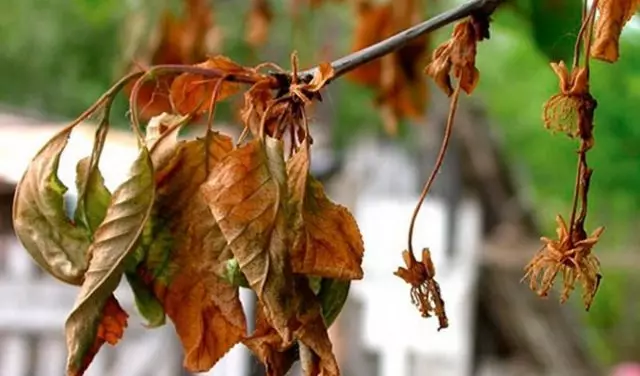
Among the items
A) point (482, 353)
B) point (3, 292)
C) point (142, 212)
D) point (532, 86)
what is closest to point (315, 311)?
point (142, 212)

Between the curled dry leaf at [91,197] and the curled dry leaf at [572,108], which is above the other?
the curled dry leaf at [572,108]

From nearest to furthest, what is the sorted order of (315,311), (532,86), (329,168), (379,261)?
(315,311) < (329,168) < (379,261) < (532,86)

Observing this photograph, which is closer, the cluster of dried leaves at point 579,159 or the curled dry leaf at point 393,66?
the cluster of dried leaves at point 579,159

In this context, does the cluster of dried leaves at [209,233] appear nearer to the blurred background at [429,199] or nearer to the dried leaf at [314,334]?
the dried leaf at [314,334]

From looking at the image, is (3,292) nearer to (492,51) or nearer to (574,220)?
(492,51)

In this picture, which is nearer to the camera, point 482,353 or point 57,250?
point 57,250

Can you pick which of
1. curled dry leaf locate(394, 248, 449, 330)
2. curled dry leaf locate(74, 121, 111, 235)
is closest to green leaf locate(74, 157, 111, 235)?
curled dry leaf locate(74, 121, 111, 235)

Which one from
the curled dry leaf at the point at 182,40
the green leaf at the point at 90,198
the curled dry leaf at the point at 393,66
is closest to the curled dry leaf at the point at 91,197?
the green leaf at the point at 90,198

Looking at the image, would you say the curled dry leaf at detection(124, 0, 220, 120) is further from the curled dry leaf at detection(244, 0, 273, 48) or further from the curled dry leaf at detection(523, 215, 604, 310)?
the curled dry leaf at detection(523, 215, 604, 310)
